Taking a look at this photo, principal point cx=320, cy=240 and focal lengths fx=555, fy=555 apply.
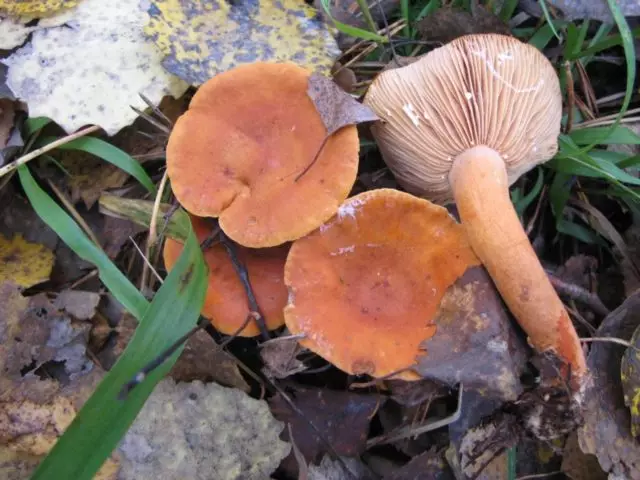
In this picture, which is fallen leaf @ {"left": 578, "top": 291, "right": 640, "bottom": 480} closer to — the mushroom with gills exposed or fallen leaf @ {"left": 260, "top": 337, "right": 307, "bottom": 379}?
the mushroom with gills exposed

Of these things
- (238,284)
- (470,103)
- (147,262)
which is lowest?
(238,284)

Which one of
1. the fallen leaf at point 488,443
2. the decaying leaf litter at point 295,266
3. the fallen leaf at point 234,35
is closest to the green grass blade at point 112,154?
the decaying leaf litter at point 295,266

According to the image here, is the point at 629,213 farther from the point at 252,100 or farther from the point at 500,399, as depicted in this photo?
the point at 252,100

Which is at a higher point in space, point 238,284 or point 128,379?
point 128,379

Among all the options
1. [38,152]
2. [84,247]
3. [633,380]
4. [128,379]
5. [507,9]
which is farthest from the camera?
[507,9]

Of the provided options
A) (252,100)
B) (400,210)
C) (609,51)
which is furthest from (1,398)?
(609,51)

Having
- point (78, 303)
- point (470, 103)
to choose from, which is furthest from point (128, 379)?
point (470, 103)

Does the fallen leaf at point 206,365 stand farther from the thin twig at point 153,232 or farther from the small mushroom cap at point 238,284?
the thin twig at point 153,232

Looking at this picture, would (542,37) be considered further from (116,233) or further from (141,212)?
(116,233)
